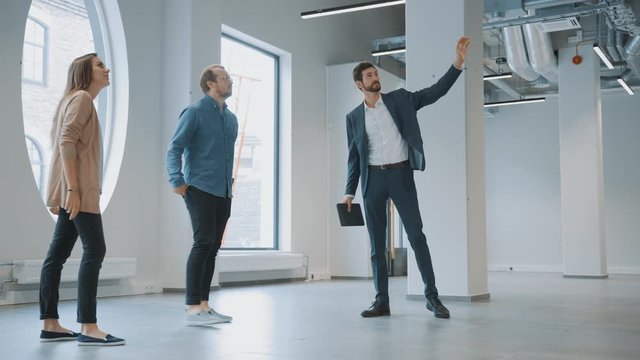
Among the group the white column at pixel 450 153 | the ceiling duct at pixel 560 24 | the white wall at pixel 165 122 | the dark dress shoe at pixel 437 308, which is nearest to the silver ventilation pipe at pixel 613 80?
the ceiling duct at pixel 560 24

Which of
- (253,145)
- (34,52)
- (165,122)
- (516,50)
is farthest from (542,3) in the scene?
(34,52)

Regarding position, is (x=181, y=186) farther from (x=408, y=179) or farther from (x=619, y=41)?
(x=619, y=41)

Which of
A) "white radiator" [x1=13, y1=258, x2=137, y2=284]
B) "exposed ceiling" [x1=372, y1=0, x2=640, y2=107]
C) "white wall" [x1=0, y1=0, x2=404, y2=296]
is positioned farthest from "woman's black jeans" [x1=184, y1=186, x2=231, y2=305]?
"exposed ceiling" [x1=372, y1=0, x2=640, y2=107]

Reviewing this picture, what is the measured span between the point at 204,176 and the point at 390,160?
1081mm

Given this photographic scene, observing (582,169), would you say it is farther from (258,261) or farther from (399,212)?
(399,212)

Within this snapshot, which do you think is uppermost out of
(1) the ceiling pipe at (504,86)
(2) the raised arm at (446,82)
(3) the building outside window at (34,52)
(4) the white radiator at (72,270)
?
(1) the ceiling pipe at (504,86)

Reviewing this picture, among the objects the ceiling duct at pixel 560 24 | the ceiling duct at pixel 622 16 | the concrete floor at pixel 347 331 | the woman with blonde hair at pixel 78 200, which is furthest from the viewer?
the ceiling duct at pixel 560 24

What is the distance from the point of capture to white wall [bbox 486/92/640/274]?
1270 centimetres

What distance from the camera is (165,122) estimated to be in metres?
6.68

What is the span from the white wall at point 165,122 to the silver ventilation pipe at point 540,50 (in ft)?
8.42

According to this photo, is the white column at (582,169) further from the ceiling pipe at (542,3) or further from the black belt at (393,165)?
the black belt at (393,165)

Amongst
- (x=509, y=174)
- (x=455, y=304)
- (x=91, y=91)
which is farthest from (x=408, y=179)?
(x=509, y=174)

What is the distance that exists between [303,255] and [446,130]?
13.4 feet

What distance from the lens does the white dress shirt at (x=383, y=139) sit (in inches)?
163
